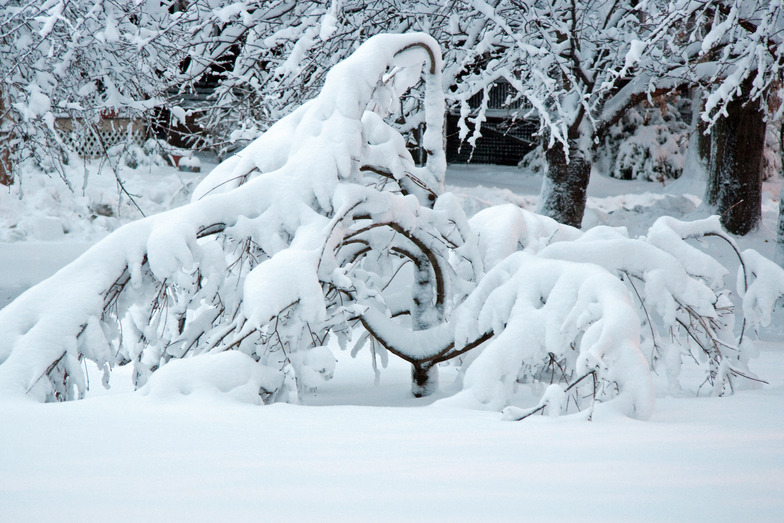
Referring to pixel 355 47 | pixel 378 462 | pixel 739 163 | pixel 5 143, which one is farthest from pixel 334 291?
pixel 739 163

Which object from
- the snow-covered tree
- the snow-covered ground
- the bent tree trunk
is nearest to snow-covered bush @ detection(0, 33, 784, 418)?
the snow-covered ground

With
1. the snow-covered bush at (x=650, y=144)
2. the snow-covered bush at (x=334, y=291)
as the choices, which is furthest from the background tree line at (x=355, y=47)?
the snow-covered bush at (x=650, y=144)

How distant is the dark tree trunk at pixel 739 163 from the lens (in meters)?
10.9

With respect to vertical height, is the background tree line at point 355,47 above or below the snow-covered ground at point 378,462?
above

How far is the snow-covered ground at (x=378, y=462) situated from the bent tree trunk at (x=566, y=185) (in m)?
5.30

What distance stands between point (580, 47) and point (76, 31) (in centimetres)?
543

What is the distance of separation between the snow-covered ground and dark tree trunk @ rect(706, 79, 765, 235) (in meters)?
8.55

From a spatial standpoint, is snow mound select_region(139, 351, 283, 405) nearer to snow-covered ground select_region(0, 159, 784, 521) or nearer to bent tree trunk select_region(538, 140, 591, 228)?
snow-covered ground select_region(0, 159, 784, 521)

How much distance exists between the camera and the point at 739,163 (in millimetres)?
11094

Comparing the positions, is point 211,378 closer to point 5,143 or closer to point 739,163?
point 5,143

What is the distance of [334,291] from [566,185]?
5144 mm

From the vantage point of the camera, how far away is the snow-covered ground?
6.07ft

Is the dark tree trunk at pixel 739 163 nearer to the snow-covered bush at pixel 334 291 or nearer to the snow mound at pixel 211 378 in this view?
the snow-covered bush at pixel 334 291

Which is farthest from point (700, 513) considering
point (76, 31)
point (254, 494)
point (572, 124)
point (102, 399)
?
point (572, 124)
